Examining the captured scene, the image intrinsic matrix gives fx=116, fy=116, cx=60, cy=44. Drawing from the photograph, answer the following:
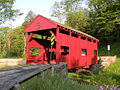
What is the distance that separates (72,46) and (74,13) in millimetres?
22189

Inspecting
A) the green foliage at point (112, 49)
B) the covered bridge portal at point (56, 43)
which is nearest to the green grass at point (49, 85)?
the covered bridge portal at point (56, 43)

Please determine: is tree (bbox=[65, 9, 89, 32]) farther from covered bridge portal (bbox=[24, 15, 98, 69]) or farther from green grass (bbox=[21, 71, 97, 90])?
green grass (bbox=[21, 71, 97, 90])

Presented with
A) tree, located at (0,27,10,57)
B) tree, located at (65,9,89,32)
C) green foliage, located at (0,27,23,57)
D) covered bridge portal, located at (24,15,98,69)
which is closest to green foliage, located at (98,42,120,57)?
tree, located at (65,9,89,32)

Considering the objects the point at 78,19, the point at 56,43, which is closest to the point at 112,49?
the point at 78,19

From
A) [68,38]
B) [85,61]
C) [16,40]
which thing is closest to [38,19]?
[68,38]

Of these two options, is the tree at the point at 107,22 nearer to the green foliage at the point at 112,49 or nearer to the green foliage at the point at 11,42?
the green foliage at the point at 112,49

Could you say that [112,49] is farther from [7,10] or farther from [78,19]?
[7,10]

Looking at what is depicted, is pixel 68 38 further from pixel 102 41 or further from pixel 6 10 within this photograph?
pixel 102 41

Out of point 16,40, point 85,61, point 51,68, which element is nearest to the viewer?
point 51,68

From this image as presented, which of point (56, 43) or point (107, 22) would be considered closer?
point (56, 43)

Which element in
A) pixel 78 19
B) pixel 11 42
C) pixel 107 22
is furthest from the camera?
pixel 78 19

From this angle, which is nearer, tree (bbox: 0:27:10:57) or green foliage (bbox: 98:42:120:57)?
tree (bbox: 0:27:10:57)

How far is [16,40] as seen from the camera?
21812mm

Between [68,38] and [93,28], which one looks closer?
[68,38]
